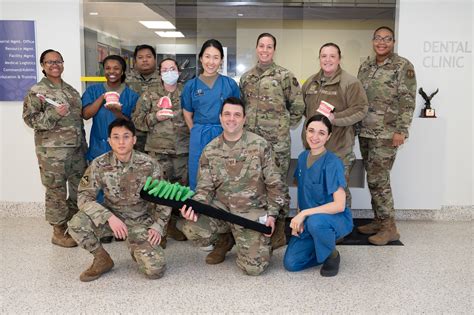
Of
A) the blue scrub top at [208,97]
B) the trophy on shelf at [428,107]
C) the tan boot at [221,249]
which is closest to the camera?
the tan boot at [221,249]

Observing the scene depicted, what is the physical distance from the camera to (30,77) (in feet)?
13.9

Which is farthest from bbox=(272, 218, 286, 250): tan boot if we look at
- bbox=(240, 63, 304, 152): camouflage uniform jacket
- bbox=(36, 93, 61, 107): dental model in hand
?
bbox=(36, 93, 61, 107): dental model in hand

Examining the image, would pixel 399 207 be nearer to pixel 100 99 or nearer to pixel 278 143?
pixel 278 143

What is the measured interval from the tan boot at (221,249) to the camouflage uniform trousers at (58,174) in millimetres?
1271

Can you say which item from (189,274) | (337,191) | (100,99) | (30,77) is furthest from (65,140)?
(337,191)

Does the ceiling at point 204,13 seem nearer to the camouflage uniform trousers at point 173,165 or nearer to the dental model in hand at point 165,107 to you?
the dental model in hand at point 165,107

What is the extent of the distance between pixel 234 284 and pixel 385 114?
5.96 ft

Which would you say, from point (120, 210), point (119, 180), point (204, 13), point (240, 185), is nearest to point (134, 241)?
point (120, 210)

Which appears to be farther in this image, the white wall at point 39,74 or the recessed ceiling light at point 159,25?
the recessed ceiling light at point 159,25

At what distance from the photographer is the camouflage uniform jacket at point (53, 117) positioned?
11.3 ft

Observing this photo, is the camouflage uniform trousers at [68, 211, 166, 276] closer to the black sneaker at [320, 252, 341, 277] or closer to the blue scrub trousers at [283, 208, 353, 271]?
the blue scrub trousers at [283, 208, 353, 271]

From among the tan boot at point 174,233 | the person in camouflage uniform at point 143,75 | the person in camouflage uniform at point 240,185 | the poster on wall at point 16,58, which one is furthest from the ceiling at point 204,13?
the person in camouflage uniform at point 240,185

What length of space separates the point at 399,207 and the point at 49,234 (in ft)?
10.3

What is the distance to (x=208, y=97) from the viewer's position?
330cm
